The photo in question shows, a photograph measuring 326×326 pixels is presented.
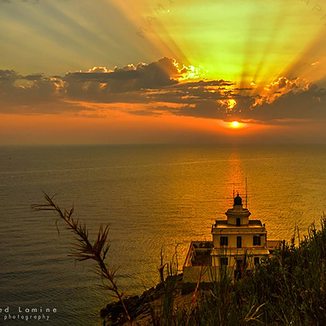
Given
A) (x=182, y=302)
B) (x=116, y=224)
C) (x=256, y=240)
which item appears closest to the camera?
(x=182, y=302)

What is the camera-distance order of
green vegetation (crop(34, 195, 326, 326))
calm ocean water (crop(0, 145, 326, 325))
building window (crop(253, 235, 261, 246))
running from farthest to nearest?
building window (crop(253, 235, 261, 246)) < calm ocean water (crop(0, 145, 326, 325)) < green vegetation (crop(34, 195, 326, 326))

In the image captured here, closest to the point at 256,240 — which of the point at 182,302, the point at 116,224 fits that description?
the point at 116,224

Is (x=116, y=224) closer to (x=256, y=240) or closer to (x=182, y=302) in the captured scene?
(x=256, y=240)

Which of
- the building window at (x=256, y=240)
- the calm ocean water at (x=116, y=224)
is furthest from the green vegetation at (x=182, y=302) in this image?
the building window at (x=256, y=240)

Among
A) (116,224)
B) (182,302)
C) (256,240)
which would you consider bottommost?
(256,240)

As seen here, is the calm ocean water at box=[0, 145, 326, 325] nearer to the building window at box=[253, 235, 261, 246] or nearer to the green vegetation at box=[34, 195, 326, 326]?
the green vegetation at box=[34, 195, 326, 326]

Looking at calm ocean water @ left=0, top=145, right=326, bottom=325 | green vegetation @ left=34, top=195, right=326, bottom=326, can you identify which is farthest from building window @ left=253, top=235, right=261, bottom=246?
green vegetation @ left=34, top=195, right=326, bottom=326

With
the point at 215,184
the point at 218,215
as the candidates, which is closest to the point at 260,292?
the point at 218,215

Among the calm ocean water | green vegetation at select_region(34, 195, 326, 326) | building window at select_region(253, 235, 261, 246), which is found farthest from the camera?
building window at select_region(253, 235, 261, 246)

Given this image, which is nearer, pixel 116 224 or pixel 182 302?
pixel 182 302

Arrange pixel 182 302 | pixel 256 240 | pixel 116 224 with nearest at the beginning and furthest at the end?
pixel 182 302
pixel 256 240
pixel 116 224

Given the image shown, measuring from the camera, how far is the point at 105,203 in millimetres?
80375

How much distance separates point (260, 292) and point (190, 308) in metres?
3.55

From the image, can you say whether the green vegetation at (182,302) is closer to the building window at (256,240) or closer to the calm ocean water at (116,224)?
the calm ocean water at (116,224)
